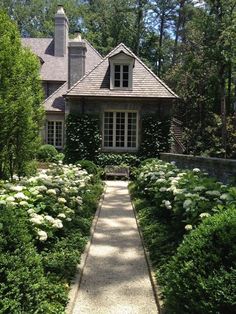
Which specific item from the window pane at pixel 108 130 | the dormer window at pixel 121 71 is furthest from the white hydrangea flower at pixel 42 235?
the dormer window at pixel 121 71

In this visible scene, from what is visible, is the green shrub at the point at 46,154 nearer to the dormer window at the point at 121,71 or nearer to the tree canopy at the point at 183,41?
the dormer window at the point at 121,71

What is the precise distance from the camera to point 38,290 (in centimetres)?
378

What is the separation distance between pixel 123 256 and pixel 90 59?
2374cm

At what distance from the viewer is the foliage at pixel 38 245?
3432mm

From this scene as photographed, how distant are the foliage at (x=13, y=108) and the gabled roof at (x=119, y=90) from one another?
696 cm

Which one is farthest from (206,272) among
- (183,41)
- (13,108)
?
(183,41)

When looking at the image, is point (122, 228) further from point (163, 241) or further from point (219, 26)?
point (219, 26)

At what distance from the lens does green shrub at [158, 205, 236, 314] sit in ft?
10.9

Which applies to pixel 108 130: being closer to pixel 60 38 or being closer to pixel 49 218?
pixel 49 218

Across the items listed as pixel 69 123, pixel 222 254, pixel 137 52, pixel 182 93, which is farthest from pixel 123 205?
pixel 137 52

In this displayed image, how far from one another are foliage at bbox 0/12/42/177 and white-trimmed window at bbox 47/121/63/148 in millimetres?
12438

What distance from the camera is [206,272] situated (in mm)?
3510

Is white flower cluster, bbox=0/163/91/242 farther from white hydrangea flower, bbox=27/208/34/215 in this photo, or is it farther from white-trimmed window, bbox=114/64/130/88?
white-trimmed window, bbox=114/64/130/88

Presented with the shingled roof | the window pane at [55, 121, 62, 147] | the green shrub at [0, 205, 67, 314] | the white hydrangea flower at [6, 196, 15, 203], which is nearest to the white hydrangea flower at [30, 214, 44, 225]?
the white hydrangea flower at [6, 196, 15, 203]
